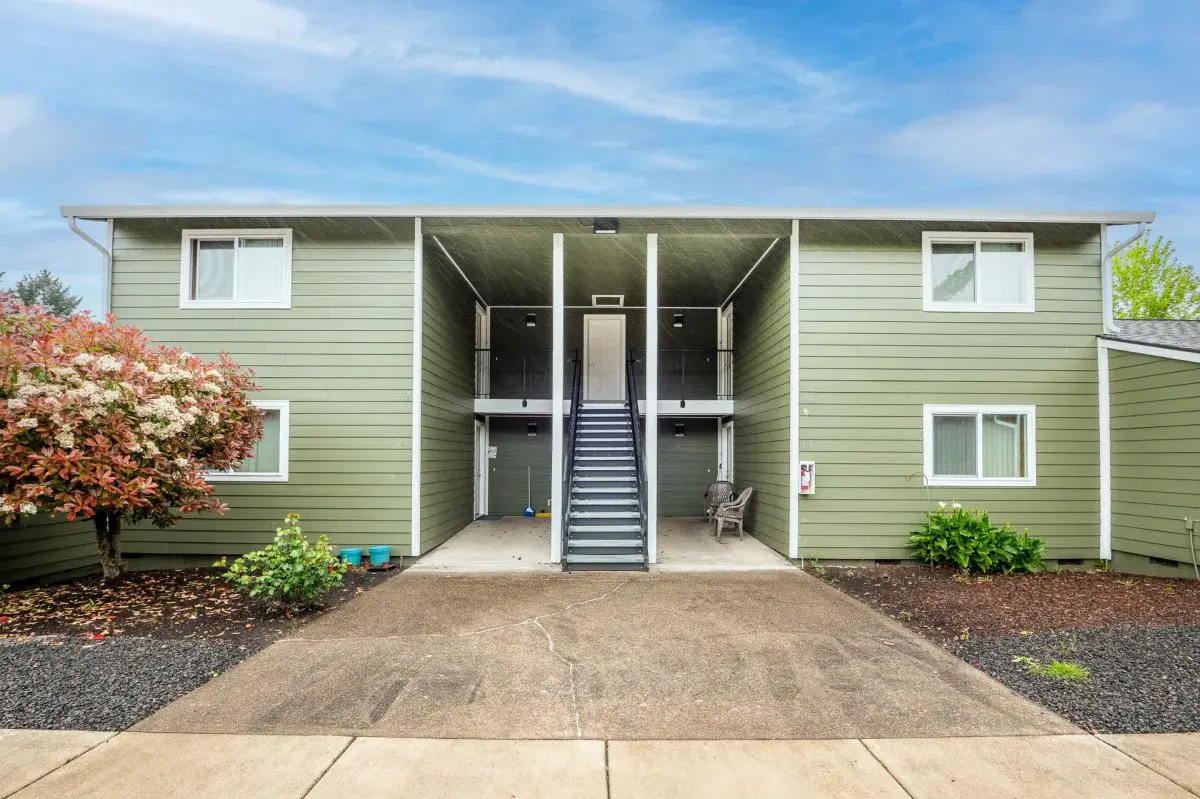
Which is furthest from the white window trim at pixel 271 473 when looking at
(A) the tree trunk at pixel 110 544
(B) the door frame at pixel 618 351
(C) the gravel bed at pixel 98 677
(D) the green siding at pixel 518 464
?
(B) the door frame at pixel 618 351

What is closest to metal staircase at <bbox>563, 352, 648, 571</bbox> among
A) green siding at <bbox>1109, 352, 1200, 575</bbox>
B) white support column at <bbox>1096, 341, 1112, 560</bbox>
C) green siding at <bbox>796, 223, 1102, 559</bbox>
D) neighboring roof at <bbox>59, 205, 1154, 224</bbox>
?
green siding at <bbox>796, 223, 1102, 559</bbox>

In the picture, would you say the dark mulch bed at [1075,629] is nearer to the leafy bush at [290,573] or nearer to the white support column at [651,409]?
the white support column at [651,409]

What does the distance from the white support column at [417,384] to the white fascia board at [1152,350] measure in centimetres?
858

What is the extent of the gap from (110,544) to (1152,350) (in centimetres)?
1185

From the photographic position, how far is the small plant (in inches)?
167

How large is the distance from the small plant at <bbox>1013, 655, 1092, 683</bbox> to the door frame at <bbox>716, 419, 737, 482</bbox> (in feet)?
24.1

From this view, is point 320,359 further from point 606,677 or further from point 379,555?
point 606,677

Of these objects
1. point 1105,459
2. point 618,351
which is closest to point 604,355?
point 618,351

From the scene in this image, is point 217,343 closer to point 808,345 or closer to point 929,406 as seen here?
point 808,345

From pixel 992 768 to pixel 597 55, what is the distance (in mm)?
18837

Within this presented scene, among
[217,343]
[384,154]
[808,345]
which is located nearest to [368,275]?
[217,343]

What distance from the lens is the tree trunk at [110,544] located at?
6.99m

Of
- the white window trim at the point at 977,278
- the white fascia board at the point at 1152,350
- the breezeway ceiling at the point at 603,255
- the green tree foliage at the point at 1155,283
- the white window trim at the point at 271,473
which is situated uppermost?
the green tree foliage at the point at 1155,283

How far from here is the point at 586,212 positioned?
25.8 ft
